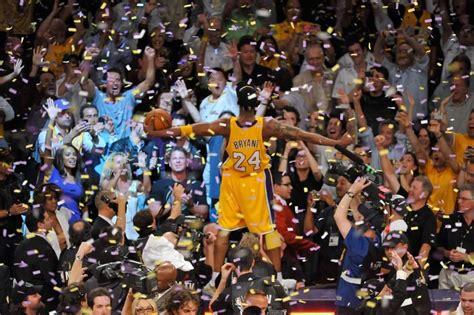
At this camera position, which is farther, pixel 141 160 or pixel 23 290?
pixel 141 160

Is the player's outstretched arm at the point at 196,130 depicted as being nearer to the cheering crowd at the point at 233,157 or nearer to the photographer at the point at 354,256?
the cheering crowd at the point at 233,157

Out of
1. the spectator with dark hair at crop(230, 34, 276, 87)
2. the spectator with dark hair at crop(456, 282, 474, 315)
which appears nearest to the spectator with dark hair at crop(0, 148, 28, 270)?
the spectator with dark hair at crop(230, 34, 276, 87)

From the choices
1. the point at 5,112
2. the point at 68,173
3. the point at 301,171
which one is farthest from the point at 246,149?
the point at 5,112

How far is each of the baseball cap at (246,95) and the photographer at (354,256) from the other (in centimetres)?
124

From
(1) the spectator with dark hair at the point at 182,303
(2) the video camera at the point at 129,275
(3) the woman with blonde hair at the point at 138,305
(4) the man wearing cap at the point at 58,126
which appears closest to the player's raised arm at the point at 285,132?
(2) the video camera at the point at 129,275

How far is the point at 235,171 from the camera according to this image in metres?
15.5

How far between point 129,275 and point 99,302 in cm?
36

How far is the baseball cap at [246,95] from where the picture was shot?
1493cm

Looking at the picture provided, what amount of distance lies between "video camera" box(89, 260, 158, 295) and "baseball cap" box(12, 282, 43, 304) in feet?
2.30

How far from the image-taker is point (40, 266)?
14.7 m

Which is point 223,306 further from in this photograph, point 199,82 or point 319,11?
point 319,11

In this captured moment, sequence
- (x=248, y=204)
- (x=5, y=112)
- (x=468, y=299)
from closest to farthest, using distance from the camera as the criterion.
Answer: (x=468, y=299), (x=248, y=204), (x=5, y=112)

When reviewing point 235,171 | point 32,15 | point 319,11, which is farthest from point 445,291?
point 32,15

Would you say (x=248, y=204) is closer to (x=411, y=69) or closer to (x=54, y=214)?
(x=54, y=214)
